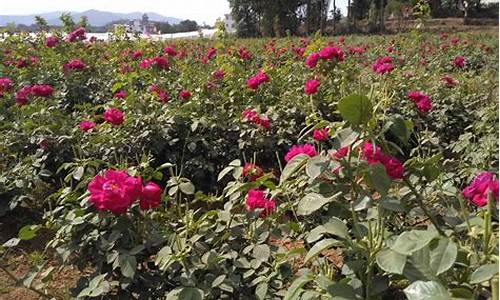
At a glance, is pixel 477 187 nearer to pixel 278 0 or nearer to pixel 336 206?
pixel 336 206

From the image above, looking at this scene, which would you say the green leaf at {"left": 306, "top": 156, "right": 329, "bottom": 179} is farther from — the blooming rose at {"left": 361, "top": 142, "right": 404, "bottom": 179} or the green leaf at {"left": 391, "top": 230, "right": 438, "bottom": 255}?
the green leaf at {"left": 391, "top": 230, "right": 438, "bottom": 255}

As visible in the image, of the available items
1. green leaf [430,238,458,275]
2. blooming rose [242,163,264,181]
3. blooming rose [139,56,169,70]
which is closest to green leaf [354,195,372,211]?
green leaf [430,238,458,275]

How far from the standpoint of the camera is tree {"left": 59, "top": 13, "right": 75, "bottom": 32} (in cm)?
719

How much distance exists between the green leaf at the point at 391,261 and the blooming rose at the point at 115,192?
741 mm

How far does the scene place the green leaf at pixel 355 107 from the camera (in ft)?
3.20

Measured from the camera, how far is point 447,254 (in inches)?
33.9

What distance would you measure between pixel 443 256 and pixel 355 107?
1.04ft

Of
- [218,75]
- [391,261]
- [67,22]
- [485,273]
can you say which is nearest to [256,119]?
[218,75]

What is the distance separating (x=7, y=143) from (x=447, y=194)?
257cm

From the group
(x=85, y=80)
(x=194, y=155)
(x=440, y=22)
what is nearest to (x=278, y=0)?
(x=440, y=22)

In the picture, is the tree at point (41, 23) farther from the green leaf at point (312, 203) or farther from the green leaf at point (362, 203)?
the green leaf at point (362, 203)

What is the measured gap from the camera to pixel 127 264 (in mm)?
1419

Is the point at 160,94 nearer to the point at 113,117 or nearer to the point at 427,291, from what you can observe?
the point at 113,117

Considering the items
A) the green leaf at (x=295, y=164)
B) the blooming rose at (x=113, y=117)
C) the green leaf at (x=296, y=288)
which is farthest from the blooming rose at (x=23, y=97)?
the green leaf at (x=296, y=288)
